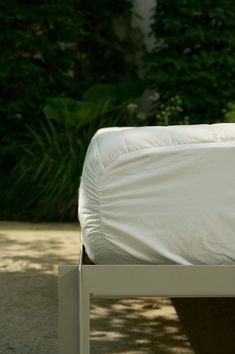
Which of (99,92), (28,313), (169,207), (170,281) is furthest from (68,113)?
(170,281)

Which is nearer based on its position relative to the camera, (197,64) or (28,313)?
(28,313)

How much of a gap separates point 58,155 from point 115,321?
336cm

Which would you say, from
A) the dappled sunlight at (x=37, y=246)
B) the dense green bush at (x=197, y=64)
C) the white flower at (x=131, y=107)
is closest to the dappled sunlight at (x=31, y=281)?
the dappled sunlight at (x=37, y=246)

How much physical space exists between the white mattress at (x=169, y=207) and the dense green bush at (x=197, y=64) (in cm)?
448

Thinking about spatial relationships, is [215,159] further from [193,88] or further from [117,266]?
[193,88]

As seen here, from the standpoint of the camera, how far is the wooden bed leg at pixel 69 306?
2.34m

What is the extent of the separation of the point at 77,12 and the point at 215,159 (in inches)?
203

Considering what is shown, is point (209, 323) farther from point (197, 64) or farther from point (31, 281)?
point (197, 64)

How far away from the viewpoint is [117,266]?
227 cm

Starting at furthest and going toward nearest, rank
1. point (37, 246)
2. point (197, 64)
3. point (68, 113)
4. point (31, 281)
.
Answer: point (197, 64) → point (68, 113) → point (37, 246) → point (31, 281)

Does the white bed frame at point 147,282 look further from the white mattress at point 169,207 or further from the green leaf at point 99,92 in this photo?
the green leaf at point 99,92

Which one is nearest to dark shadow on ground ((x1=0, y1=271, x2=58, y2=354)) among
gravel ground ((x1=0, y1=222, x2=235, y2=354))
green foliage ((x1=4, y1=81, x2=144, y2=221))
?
gravel ground ((x1=0, y1=222, x2=235, y2=354))

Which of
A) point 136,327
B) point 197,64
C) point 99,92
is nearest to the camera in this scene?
point 136,327

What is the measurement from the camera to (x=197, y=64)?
693cm
